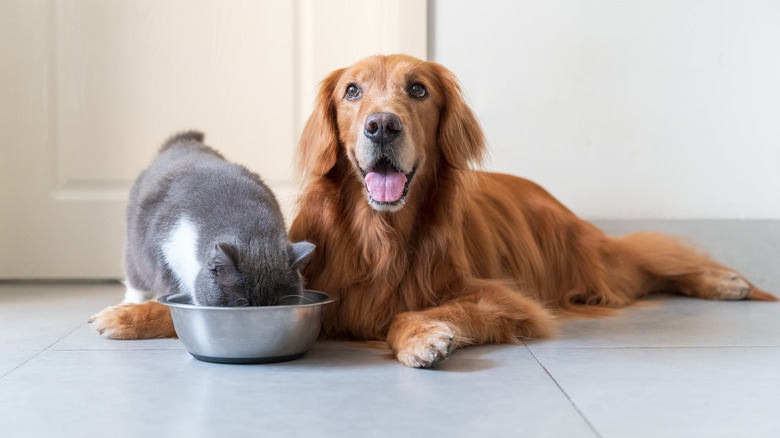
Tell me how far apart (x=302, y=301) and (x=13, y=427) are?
32.0 inches

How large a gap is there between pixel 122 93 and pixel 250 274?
187 cm

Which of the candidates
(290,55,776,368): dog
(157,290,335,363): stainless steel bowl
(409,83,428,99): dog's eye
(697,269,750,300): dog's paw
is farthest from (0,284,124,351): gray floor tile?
(697,269,750,300): dog's paw

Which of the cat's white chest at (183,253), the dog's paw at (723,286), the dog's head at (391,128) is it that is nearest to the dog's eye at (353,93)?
the dog's head at (391,128)

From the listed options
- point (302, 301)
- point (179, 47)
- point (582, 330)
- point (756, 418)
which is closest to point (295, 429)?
point (302, 301)

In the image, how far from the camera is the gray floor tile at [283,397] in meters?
1.28

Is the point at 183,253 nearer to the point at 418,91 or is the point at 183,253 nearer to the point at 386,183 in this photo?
the point at 386,183

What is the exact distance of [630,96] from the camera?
320 cm

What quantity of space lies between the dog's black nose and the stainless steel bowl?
472mm

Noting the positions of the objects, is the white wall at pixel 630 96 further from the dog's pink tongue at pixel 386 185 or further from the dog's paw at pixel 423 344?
the dog's paw at pixel 423 344

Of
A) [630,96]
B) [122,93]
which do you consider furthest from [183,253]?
[630,96]

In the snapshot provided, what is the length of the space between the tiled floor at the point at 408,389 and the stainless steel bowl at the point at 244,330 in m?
0.04

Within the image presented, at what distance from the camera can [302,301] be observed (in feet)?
6.38

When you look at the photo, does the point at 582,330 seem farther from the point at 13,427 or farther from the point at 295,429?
the point at 13,427

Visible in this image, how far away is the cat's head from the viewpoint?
5.76 feet
